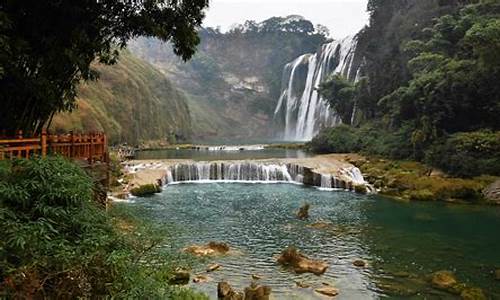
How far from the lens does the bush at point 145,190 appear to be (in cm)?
2425

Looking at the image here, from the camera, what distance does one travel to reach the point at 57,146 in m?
11.3

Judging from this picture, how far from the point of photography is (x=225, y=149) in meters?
47.8

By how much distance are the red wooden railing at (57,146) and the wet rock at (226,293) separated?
4.85 m

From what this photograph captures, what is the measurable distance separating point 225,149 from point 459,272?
1435 inches

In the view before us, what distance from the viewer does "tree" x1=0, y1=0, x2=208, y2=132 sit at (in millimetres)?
9578

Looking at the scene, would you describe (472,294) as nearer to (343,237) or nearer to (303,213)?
(343,237)

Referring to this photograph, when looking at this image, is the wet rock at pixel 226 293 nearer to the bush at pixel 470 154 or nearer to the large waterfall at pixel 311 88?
the bush at pixel 470 154

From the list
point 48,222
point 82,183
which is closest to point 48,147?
point 82,183

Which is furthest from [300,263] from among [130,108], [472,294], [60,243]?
[130,108]

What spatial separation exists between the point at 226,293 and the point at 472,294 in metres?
5.69

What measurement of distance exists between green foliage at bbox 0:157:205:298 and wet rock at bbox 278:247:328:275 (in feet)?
18.2

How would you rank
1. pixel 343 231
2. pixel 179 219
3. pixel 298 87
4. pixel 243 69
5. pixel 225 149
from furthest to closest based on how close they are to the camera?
pixel 243 69 < pixel 298 87 < pixel 225 149 < pixel 179 219 < pixel 343 231

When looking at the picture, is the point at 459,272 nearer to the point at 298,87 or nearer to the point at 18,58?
the point at 18,58

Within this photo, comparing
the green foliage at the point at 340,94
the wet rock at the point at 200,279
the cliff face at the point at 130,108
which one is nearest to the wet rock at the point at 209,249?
the wet rock at the point at 200,279
